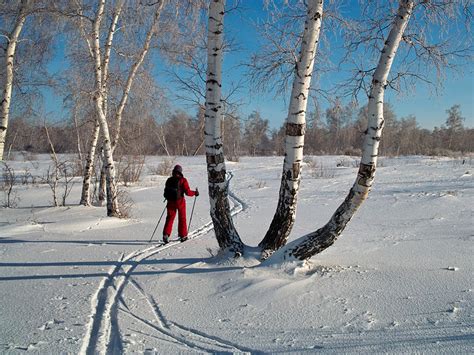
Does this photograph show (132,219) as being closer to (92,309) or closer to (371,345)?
(92,309)

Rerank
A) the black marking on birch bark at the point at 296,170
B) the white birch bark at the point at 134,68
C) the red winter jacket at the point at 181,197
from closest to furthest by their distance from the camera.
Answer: the black marking on birch bark at the point at 296,170 < the red winter jacket at the point at 181,197 < the white birch bark at the point at 134,68

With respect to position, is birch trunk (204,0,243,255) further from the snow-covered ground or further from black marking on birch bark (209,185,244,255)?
the snow-covered ground

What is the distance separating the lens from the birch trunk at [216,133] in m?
4.59

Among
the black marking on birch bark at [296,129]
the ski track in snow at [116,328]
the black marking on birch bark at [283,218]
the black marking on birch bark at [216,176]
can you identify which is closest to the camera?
the ski track in snow at [116,328]

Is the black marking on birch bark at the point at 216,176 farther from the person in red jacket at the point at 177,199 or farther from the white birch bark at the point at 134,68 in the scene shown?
the white birch bark at the point at 134,68

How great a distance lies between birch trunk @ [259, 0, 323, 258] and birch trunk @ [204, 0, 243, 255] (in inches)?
22.8

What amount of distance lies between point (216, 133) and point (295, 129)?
1067 mm

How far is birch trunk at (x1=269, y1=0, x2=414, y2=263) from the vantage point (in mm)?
4027

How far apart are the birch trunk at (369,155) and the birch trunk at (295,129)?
30cm

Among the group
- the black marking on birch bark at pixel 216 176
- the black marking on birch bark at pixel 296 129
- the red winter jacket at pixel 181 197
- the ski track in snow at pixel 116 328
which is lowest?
the ski track in snow at pixel 116 328

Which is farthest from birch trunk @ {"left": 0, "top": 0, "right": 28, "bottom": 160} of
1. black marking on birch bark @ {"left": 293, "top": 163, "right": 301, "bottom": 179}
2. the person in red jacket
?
black marking on birch bark @ {"left": 293, "top": 163, "right": 301, "bottom": 179}

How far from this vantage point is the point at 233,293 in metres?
3.93

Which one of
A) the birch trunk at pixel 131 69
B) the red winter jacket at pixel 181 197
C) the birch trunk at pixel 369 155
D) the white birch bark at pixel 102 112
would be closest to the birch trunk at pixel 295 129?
the birch trunk at pixel 369 155

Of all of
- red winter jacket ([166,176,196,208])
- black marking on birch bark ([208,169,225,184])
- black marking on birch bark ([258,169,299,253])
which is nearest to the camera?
black marking on birch bark ([258,169,299,253])
